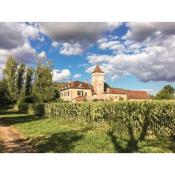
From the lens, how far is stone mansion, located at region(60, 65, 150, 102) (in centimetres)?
9525

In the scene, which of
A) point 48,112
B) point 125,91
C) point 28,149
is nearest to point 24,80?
point 48,112

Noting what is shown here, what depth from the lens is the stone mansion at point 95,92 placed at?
9525 centimetres

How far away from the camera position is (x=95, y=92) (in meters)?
101

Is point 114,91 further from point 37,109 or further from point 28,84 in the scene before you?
point 37,109

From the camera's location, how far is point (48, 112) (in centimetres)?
3900

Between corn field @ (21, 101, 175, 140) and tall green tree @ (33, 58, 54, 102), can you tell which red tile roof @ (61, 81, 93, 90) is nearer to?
tall green tree @ (33, 58, 54, 102)

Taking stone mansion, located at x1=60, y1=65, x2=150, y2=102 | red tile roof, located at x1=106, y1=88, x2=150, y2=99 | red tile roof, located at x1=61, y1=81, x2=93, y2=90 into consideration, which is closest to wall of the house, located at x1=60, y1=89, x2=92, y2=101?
stone mansion, located at x1=60, y1=65, x2=150, y2=102

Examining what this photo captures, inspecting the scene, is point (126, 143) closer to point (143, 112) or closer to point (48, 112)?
point (143, 112)

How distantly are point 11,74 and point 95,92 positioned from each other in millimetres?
40269

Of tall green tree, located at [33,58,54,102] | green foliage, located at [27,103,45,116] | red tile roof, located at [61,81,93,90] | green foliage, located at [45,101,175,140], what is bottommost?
green foliage, located at [45,101,175,140]

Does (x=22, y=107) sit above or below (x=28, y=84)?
below

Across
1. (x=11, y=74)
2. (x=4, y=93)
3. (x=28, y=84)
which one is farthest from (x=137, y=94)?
(x=11, y=74)

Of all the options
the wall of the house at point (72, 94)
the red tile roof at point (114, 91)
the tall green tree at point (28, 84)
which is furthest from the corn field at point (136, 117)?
the red tile roof at point (114, 91)
